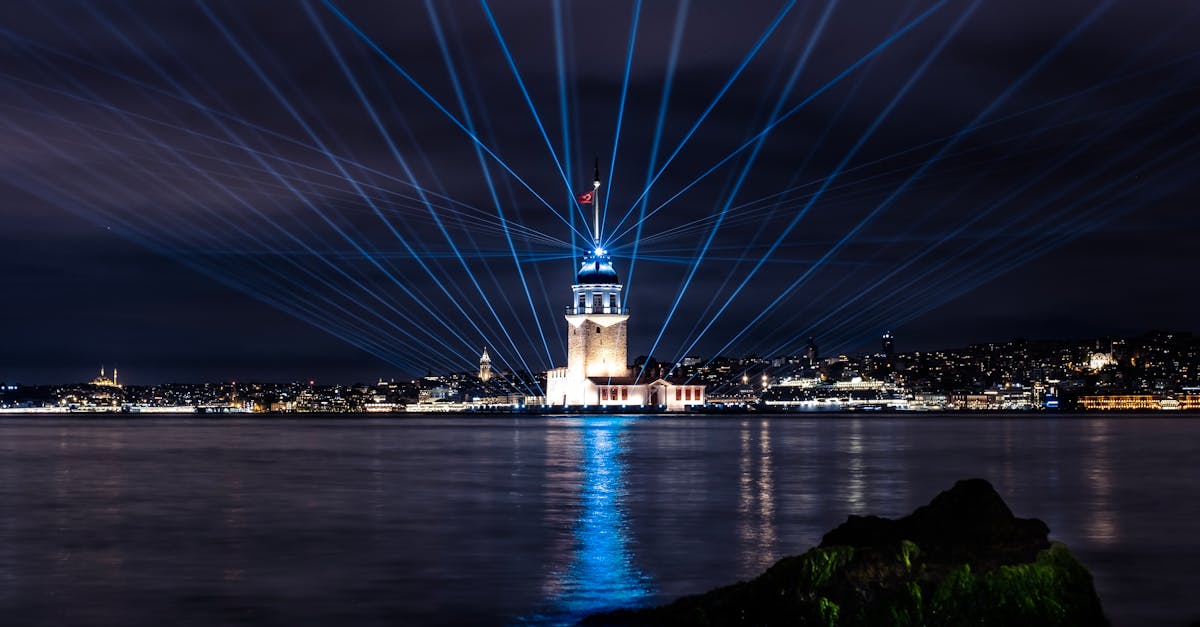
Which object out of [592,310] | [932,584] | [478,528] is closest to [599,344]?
[592,310]

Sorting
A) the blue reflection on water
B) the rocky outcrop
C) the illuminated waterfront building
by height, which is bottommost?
the blue reflection on water

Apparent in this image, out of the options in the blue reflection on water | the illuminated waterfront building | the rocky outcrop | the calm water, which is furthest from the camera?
the illuminated waterfront building

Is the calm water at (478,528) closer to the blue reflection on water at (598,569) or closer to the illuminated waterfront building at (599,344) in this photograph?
the blue reflection on water at (598,569)

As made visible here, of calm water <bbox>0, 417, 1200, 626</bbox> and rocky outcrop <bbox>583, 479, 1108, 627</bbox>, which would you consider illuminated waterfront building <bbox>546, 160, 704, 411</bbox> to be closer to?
calm water <bbox>0, 417, 1200, 626</bbox>

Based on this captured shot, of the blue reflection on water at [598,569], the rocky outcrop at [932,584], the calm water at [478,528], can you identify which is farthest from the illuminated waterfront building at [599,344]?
the rocky outcrop at [932,584]

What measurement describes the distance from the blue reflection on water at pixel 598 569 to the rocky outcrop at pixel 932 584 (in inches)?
87.8

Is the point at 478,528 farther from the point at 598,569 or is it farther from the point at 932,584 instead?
the point at 932,584

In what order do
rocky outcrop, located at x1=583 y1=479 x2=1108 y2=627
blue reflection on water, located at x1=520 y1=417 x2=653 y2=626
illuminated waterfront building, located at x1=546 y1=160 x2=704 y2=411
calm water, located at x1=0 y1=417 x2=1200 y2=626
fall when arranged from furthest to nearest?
illuminated waterfront building, located at x1=546 y1=160 x2=704 y2=411
calm water, located at x1=0 y1=417 x2=1200 y2=626
blue reflection on water, located at x1=520 y1=417 x2=653 y2=626
rocky outcrop, located at x1=583 y1=479 x2=1108 y2=627

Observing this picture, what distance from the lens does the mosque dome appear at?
387 ft

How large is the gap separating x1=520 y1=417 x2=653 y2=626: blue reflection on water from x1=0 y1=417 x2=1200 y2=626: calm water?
0.19 ft

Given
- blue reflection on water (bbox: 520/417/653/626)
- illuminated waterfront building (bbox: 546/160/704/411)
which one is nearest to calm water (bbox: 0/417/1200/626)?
blue reflection on water (bbox: 520/417/653/626)

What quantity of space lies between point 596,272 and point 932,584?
352 ft

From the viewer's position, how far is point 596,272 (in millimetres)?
118250

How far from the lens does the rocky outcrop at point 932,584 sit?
36.5 feet
